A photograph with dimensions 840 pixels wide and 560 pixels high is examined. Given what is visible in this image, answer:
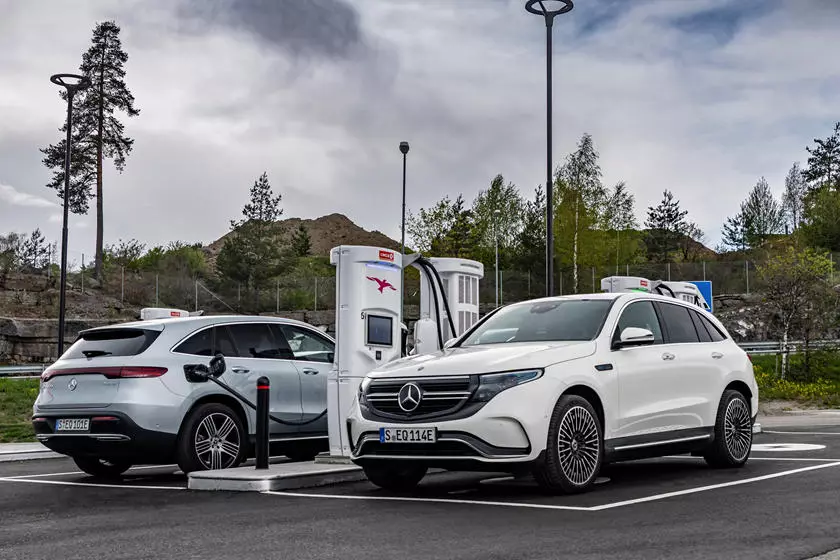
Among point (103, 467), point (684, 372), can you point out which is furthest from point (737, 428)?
point (103, 467)

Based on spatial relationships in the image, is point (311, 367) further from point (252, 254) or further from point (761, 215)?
point (761, 215)

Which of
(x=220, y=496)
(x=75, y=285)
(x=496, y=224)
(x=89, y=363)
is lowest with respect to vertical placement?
(x=220, y=496)

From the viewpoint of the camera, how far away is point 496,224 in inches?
3282

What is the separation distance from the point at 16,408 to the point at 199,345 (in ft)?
46.1

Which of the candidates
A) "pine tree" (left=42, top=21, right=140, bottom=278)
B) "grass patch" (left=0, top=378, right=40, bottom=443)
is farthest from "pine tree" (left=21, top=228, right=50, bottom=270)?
"grass patch" (left=0, top=378, right=40, bottom=443)

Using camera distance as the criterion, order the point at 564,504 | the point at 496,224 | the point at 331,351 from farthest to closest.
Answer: the point at 496,224
the point at 331,351
the point at 564,504

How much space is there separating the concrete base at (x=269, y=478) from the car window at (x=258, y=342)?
167 cm

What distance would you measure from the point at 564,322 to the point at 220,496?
137 inches

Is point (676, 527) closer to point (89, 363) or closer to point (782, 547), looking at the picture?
point (782, 547)

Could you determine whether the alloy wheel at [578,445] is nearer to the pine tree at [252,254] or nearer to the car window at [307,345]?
the car window at [307,345]

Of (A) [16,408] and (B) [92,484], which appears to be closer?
(B) [92,484]

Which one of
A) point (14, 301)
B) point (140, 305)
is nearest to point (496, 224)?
point (140, 305)

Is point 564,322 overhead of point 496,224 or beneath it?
beneath

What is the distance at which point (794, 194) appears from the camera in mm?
100250
